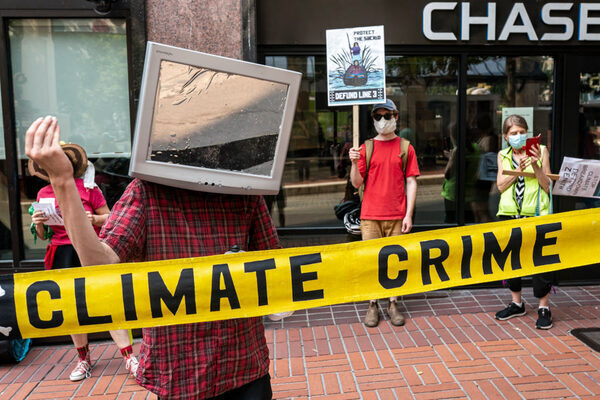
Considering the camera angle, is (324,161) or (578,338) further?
(324,161)

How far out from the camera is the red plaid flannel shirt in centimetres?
212

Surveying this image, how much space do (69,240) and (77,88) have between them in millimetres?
1885

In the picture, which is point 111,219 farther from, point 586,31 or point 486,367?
point 586,31

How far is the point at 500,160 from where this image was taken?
5.27m

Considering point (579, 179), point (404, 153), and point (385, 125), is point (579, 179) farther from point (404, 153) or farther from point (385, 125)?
point (385, 125)

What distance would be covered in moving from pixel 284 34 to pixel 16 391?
13.5 feet

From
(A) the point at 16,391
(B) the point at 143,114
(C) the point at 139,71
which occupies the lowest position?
(A) the point at 16,391

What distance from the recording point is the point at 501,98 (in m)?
6.29

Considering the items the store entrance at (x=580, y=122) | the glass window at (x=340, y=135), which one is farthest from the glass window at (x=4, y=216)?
the store entrance at (x=580, y=122)

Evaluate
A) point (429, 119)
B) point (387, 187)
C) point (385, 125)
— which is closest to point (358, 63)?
point (385, 125)

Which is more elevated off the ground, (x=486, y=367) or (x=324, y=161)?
(x=324, y=161)

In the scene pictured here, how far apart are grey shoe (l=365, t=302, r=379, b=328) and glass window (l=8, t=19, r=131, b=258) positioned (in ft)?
9.16

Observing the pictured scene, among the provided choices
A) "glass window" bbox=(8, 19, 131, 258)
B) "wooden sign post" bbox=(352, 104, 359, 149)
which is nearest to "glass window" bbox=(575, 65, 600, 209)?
"wooden sign post" bbox=(352, 104, 359, 149)

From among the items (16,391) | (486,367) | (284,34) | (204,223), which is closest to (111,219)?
(204,223)
